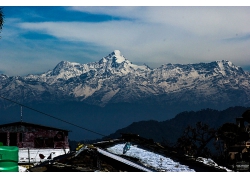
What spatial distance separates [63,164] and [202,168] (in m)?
6.67

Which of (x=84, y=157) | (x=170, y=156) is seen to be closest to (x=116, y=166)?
(x=84, y=157)

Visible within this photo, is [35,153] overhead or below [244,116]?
below

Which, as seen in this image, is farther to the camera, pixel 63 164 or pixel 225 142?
pixel 225 142

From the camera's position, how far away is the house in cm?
5656

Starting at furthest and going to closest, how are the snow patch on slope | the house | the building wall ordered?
the building wall, the house, the snow patch on slope

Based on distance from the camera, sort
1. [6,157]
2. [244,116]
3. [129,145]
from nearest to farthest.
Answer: [6,157], [129,145], [244,116]

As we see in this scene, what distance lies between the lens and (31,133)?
57.8m

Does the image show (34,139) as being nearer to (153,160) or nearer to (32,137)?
(32,137)

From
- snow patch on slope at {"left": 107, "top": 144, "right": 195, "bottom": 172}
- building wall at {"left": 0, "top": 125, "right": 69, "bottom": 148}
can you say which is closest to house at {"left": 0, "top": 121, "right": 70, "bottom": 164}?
building wall at {"left": 0, "top": 125, "right": 69, "bottom": 148}

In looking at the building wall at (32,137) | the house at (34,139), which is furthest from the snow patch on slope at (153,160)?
the building wall at (32,137)

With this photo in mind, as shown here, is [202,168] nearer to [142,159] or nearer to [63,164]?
[142,159]

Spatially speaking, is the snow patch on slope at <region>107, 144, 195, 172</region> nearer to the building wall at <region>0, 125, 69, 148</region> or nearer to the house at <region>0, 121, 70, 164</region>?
the house at <region>0, 121, 70, 164</region>

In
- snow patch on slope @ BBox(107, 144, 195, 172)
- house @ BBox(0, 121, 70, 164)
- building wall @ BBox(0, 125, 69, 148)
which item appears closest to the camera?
snow patch on slope @ BBox(107, 144, 195, 172)

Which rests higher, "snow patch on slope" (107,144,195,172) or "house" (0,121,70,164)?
"house" (0,121,70,164)
